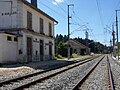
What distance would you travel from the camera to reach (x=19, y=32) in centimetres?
3969

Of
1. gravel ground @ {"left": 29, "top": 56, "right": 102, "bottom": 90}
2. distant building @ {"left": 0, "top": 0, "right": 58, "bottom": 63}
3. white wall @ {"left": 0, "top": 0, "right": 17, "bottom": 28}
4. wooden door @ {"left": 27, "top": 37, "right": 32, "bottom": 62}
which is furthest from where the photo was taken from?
wooden door @ {"left": 27, "top": 37, "right": 32, "bottom": 62}

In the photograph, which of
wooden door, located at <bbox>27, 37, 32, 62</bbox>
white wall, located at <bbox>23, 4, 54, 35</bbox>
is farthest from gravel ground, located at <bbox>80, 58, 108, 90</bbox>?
wooden door, located at <bbox>27, 37, 32, 62</bbox>

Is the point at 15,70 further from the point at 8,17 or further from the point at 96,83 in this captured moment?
the point at 8,17

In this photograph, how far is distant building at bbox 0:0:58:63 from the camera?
36.4m

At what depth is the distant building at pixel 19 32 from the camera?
1433 inches

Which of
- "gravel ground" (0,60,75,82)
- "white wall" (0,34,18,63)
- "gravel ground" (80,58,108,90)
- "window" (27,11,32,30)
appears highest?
"window" (27,11,32,30)

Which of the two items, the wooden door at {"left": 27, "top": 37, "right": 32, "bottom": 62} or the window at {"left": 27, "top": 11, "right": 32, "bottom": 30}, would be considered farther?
the window at {"left": 27, "top": 11, "right": 32, "bottom": 30}

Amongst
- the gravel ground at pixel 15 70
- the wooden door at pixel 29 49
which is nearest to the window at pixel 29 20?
the wooden door at pixel 29 49

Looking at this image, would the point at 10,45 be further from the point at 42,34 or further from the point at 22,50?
the point at 42,34

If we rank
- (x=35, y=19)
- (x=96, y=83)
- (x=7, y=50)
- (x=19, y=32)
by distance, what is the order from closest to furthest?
(x=96, y=83), (x=7, y=50), (x=19, y=32), (x=35, y=19)

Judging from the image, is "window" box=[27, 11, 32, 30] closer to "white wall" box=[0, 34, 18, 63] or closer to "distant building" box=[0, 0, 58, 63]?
"distant building" box=[0, 0, 58, 63]

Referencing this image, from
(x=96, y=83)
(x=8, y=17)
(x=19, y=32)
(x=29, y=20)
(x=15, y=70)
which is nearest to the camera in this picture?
(x=96, y=83)

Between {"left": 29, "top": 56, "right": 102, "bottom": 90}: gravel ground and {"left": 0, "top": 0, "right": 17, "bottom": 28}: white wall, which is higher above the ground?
{"left": 0, "top": 0, "right": 17, "bottom": 28}: white wall

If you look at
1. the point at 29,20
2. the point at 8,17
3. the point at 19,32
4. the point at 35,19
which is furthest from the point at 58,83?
the point at 35,19
